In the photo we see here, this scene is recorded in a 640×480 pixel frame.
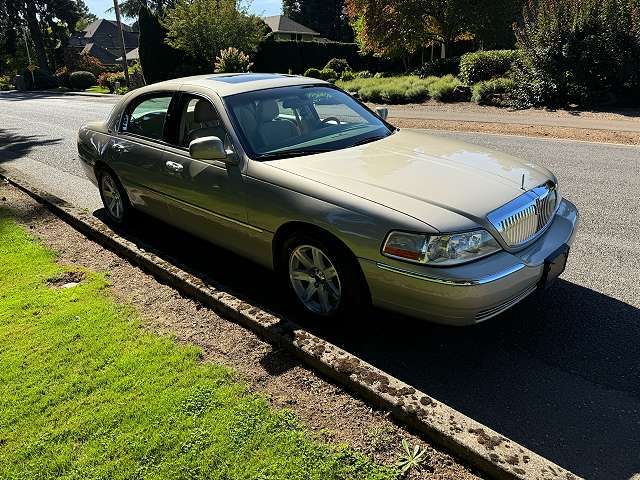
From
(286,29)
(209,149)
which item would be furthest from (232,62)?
(286,29)

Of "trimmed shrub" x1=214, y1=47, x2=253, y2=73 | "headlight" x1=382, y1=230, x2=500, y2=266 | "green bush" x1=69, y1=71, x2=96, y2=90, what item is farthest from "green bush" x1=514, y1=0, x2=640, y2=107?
"green bush" x1=69, y1=71, x2=96, y2=90

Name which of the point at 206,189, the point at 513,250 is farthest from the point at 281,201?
the point at 513,250

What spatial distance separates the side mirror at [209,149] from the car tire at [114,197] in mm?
2038

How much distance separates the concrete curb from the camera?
2.32 meters

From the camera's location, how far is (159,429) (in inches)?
107

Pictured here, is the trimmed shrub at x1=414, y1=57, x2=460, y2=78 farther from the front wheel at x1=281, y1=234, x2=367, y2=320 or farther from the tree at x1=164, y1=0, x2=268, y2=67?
the front wheel at x1=281, y1=234, x2=367, y2=320

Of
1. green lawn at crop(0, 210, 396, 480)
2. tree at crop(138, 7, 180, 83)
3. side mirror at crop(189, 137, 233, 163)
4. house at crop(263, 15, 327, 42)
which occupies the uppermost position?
house at crop(263, 15, 327, 42)

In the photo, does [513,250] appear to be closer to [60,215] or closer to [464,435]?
[464,435]

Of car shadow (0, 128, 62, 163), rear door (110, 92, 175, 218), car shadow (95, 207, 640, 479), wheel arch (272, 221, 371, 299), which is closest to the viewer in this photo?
car shadow (95, 207, 640, 479)

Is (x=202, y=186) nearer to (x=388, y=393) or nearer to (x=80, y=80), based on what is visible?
(x=388, y=393)

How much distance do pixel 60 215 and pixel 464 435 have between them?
5639 millimetres

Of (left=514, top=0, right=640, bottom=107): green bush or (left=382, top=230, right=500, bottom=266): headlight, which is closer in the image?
(left=382, top=230, right=500, bottom=266): headlight

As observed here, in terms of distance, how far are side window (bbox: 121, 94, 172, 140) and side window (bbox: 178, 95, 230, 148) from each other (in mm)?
289

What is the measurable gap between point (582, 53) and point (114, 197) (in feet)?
49.7
